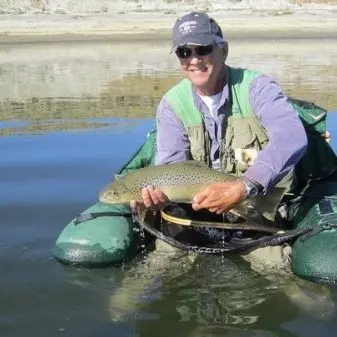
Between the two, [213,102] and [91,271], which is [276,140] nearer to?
[213,102]

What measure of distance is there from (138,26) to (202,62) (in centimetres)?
4168

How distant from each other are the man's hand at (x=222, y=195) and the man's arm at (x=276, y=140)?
142 mm

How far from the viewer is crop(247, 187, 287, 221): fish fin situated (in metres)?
5.60

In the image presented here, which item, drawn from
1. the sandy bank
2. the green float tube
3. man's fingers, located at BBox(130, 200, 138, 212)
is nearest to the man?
A: man's fingers, located at BBox(130, 200, 138, 212)

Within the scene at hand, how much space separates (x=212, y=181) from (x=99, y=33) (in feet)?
131

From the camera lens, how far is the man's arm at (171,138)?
5.86m

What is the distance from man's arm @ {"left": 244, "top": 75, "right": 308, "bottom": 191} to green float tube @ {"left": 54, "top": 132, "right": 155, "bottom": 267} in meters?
1.42

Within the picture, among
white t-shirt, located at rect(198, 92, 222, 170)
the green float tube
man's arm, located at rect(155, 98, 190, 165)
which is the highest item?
white t-shirt, located at rect(198, 92, 222, 170)

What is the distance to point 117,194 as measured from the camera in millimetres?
5488

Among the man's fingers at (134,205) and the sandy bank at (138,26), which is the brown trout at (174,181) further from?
the sandy bank at (138,26)

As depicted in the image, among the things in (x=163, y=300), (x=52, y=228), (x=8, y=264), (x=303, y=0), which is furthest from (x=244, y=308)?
(x=303, y=0)

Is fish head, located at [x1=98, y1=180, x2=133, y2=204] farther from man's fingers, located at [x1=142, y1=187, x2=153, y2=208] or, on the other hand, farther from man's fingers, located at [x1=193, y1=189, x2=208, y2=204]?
man's fingers, located at [x1=193, y1=189, x2=208, y2=204]

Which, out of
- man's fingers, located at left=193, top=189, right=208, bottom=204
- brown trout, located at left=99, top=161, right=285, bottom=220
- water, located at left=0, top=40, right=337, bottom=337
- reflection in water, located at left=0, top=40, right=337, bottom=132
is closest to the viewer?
water, located at left=0, top=40, right=337, bottom=337

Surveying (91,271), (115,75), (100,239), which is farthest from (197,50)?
(115,75)
